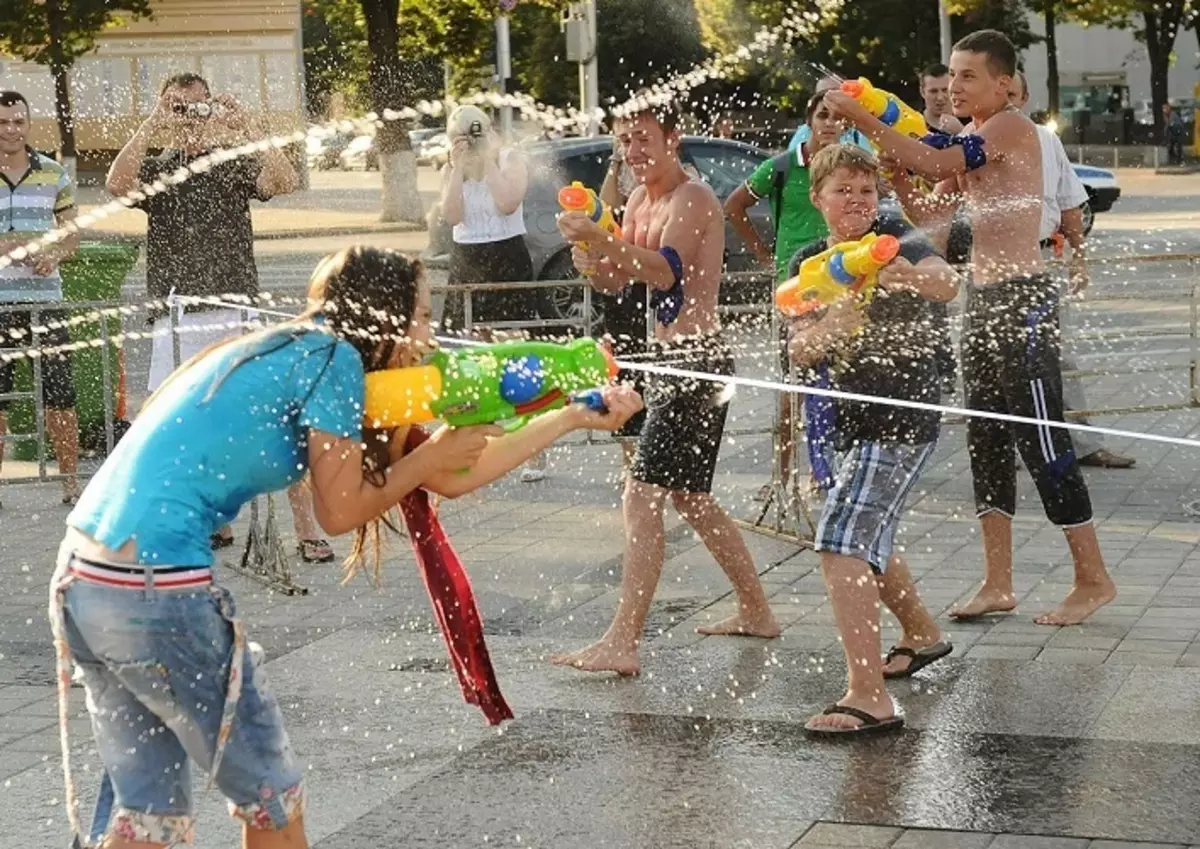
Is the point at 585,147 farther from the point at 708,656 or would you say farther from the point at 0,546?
the point at 708,656

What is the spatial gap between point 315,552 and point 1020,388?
113 inches

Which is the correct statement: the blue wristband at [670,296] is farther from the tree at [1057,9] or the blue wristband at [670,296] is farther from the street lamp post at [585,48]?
the tree at [1057,9]

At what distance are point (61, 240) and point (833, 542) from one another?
523cm

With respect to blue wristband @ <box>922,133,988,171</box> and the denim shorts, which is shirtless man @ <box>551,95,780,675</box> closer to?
blue wristband @ <box>922,133,988,171</box>

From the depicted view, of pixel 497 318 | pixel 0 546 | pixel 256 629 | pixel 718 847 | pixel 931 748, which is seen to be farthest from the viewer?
pixel 497 318

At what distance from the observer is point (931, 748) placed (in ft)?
18.9

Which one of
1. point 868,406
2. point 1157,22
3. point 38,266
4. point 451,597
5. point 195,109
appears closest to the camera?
point 451,597

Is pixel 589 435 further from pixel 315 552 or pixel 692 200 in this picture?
pixel 692 200

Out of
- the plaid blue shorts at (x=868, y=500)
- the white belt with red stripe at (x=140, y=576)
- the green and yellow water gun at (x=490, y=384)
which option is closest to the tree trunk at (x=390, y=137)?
the plaid blue shorts at (x=868, y=500)

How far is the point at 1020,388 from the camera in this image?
723 centimetres

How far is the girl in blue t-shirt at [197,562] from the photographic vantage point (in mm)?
4031

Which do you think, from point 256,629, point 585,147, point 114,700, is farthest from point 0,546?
point 585,147

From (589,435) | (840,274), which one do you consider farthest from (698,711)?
(589,435)

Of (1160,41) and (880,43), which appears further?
(880,43)
